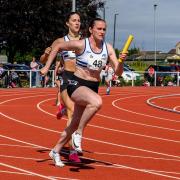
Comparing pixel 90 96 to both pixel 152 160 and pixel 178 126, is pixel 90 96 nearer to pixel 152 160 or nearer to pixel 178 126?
pixel 152 160

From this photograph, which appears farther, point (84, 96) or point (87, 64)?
point (87, 64)

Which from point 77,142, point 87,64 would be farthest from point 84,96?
point 77,142

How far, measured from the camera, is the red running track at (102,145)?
790 centimetres

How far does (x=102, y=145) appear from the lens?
1066 centimetres

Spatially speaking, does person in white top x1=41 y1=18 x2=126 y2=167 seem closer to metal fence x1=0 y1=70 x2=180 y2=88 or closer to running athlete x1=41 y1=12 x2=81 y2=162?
running athlete x1=41 y1=12 x2=81 y2=162

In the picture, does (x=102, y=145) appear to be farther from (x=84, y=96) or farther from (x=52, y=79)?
(x=52, y=79)

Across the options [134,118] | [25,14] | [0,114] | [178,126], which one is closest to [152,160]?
[178,126]

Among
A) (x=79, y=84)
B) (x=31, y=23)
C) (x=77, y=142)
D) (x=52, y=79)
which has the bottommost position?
(x=52, y=79)

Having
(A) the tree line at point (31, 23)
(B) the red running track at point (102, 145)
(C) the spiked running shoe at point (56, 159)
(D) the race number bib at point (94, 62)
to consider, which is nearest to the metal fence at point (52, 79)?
(A) the tree line at point (31, 23)

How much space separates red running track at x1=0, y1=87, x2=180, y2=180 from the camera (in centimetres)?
790

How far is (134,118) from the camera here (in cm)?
1609

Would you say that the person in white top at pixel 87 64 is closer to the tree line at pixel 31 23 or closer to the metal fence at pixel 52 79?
the metal fence at pixel 52 79

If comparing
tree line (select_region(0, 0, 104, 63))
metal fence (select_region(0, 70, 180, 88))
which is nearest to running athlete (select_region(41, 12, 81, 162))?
metal fence (select_region(0, 70, 180, 88))

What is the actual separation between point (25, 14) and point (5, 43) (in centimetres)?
301
